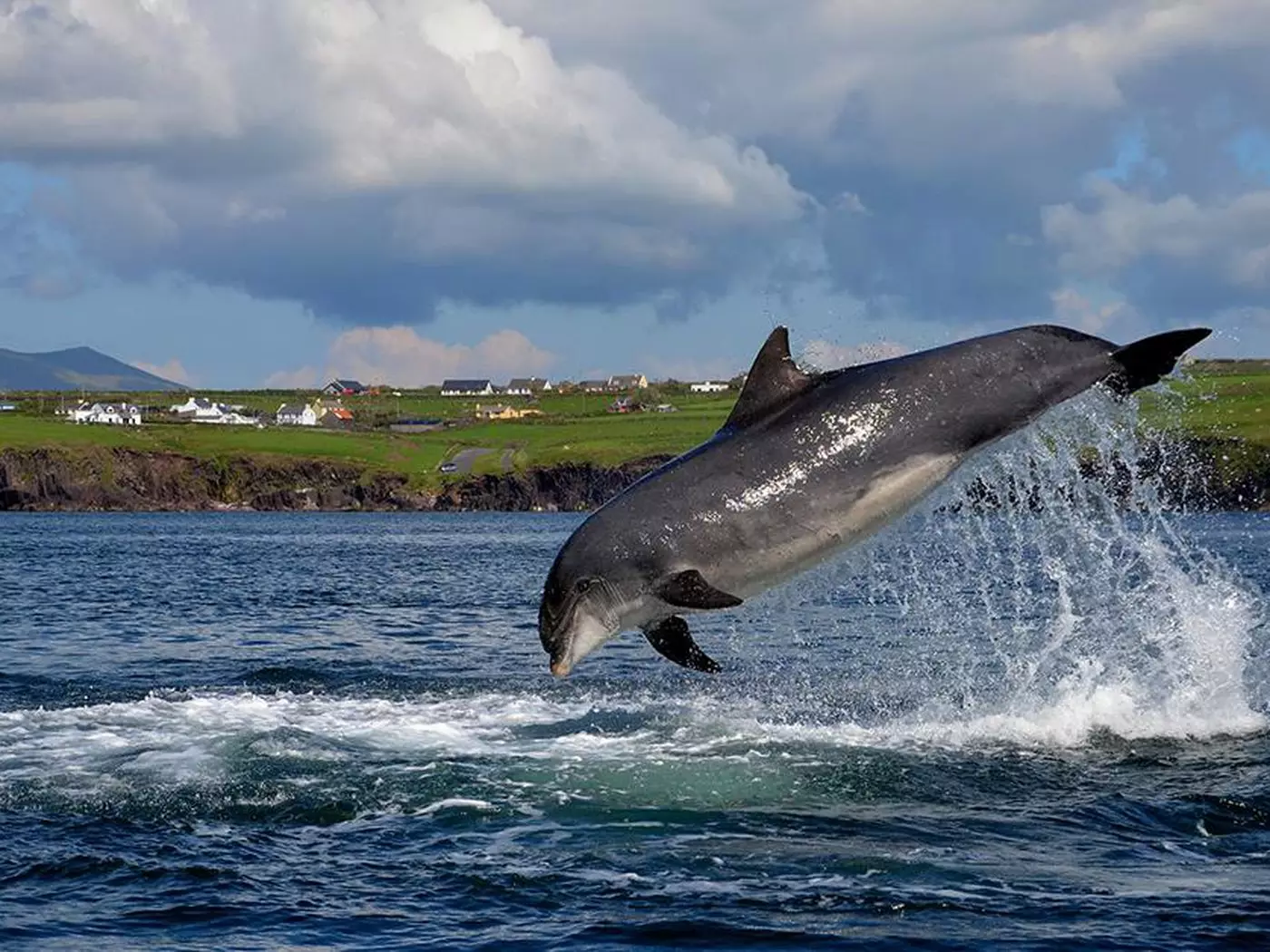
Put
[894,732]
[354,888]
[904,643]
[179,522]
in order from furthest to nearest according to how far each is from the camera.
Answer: [179,522] < [904,643] < [894,732] < [354,888]

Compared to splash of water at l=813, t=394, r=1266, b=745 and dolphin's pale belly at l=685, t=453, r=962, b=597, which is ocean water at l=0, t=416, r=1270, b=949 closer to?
splash of water at l=813, t=394, r=1266, b=745

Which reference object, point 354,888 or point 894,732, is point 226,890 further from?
point 894,732

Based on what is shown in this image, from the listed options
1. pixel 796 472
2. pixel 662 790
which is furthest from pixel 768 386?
pixel 662 790

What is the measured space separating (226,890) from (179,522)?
151 m

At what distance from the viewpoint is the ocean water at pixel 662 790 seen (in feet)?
44.6

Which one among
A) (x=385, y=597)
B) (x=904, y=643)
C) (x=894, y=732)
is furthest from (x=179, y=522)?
(x=894, y=732)

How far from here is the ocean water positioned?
13594 millimetres

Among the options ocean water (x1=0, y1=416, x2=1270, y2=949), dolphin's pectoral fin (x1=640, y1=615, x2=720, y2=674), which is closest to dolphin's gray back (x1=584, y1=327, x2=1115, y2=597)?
dolphin's pectoral fin (x1=640, y1=615, x2=720, y2=674)

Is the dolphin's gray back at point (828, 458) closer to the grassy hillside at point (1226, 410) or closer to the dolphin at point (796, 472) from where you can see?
the dolphin at point (796, 472)

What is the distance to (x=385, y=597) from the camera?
5709 cm

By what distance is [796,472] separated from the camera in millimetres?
16656

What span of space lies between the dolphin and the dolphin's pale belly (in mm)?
13

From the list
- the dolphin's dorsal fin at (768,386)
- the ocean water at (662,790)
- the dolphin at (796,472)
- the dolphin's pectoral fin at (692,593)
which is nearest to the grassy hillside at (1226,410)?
the ocean water at (662,790)

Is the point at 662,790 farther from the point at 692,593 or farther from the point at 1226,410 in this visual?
the point at 1226,410
